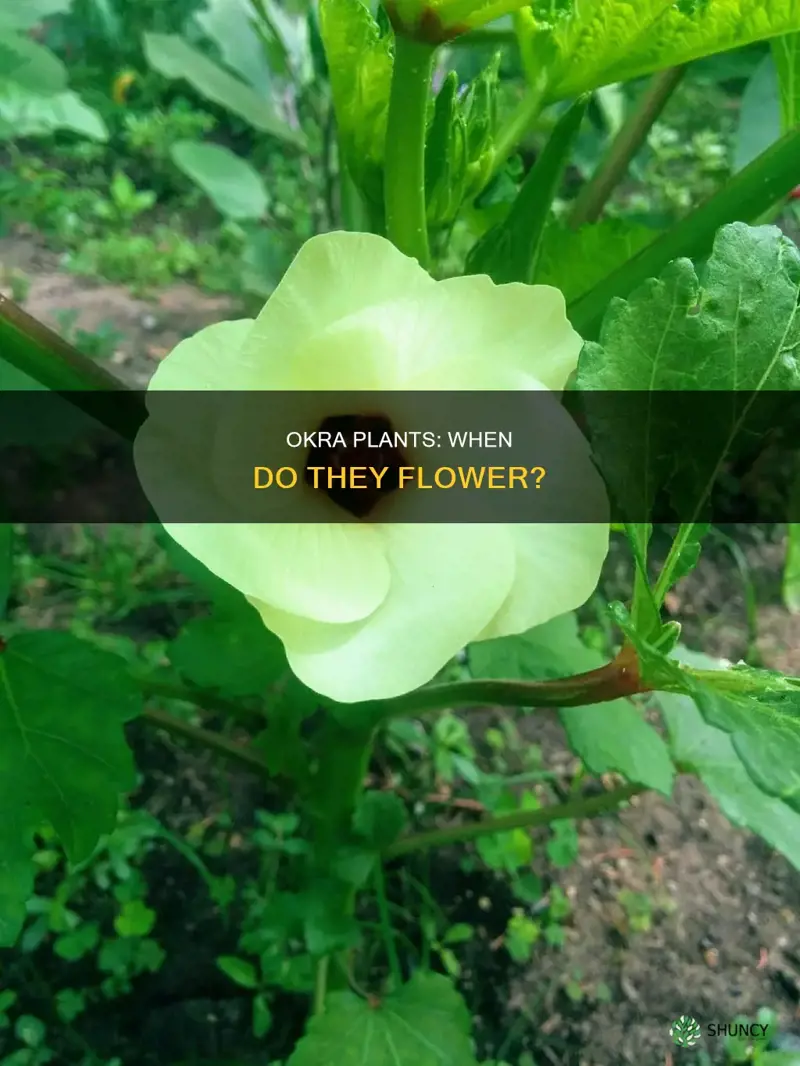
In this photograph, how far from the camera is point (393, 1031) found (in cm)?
62

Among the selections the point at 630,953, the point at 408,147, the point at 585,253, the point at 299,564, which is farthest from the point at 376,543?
the point at 630,953

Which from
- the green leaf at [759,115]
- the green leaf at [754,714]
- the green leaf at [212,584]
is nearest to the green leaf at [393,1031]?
the green leaf at [212,584]

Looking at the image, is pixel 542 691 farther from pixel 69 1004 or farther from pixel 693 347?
pixel 69 1004

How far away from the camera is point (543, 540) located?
1.12ft

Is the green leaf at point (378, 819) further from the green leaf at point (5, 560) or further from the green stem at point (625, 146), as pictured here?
the green stem at point (625, 146)

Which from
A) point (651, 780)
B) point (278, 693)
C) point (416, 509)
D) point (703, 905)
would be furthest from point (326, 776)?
point (703, 905)

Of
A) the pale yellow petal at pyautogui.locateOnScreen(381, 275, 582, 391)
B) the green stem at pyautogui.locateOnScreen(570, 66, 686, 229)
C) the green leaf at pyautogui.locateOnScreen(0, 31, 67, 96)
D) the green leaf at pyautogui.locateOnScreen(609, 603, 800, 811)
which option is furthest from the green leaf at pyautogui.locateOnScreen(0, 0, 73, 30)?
the green leaf at pyautogui.locateOnScreen(609, 603, 800, 811)

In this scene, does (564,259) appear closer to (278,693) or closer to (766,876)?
(278,693)

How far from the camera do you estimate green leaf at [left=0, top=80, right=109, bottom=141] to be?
668 mm

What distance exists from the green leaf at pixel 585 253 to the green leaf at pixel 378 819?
32 centimetres

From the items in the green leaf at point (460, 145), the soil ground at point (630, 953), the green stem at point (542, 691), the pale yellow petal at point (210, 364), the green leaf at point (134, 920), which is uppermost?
the green leaf at point (460, 145)

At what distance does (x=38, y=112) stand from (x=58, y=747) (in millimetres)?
492

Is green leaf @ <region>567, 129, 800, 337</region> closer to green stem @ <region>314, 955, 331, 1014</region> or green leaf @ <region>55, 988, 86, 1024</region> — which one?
green stem @ <region>314, 955, 331, 1014</region>

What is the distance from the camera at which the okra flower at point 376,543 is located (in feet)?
1.03
